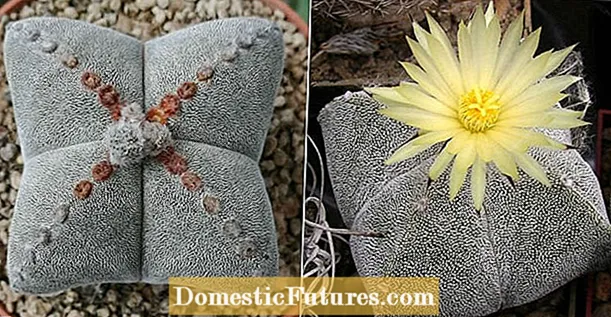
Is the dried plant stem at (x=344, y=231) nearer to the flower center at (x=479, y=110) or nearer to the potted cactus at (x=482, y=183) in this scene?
the potted cactus at (x=482, y=183)

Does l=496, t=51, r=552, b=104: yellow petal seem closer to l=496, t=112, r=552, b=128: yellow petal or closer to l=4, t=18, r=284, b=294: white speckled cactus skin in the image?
l=496, t=112, r=552, b=128: yellow petal

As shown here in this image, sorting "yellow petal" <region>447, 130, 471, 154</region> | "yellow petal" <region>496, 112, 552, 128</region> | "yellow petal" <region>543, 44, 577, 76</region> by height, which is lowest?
"yellow petal" <region>447, 130, 471, 154</region>

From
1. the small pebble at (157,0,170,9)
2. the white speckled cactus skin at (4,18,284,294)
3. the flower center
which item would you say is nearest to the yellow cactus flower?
the flower center

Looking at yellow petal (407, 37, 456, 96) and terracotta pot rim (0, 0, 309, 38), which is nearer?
yellow petal (407, 37, 456, 96)

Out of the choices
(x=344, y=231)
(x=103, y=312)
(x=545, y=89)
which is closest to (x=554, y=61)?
(x=545, y=89)

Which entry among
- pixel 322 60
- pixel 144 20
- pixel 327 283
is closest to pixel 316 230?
pixel 327 283

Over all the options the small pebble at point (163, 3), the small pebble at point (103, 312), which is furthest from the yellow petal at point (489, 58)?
the small pebble at point (103, 312)

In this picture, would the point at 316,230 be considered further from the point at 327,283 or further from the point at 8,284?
the point at 8,284
